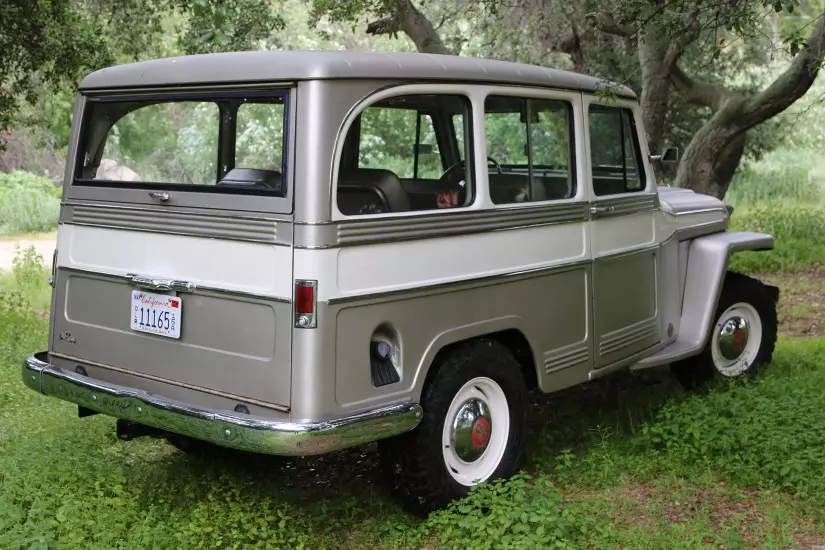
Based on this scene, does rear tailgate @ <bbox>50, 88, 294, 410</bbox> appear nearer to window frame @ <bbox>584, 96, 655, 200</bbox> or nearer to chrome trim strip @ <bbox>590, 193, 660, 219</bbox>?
chrome trim strip @ <bbox>590, 193, 660, 219</bbox>

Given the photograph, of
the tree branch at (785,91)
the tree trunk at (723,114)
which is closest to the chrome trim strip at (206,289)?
the tree branch at (785,91)

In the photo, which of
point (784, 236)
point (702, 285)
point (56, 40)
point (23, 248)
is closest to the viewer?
point (702, 285)

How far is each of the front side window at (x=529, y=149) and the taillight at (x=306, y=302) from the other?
1209 millimetres

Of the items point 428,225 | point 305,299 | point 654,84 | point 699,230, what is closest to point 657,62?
point 654,84

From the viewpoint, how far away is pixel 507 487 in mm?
4387

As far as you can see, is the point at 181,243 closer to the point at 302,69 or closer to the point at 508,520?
the point at 302,69

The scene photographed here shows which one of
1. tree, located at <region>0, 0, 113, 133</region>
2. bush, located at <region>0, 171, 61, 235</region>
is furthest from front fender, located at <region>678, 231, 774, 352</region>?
bush, located at <region>0, 171, 61, 235</region>

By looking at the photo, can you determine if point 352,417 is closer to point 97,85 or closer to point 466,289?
point 466,289

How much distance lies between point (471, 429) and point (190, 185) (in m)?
1.71

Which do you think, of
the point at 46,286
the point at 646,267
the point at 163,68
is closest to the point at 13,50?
the point at 46,286

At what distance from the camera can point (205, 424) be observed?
3.87 meters

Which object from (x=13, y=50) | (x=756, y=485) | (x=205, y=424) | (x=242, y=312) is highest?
(x=13, y=50)

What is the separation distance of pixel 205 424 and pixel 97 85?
5.84ft

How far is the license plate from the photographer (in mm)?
4180
